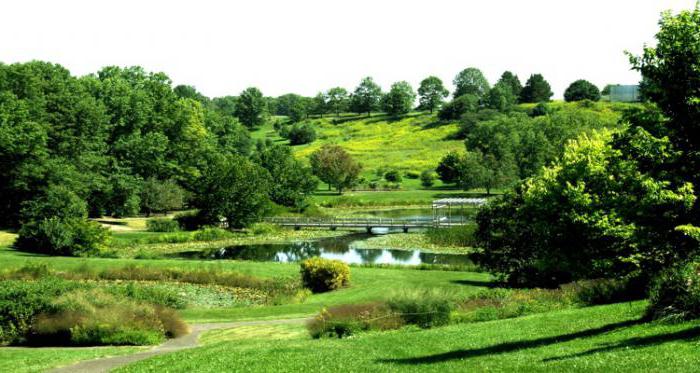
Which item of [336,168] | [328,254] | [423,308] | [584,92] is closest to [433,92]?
[584,92]

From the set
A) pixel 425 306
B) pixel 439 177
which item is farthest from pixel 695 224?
pixel 439 177

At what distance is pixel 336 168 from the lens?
376ft

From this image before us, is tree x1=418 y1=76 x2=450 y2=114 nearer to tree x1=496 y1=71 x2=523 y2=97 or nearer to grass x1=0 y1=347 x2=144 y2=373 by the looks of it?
tree x1=496 y1=71 x2=523 y2=97

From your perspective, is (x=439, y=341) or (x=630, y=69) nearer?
(x=630, y=69)

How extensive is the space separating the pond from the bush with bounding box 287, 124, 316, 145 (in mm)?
97781

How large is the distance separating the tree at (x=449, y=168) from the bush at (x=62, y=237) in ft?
244

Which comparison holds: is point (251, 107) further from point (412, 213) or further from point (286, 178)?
point (412, 213)

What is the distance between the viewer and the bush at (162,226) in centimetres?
7344

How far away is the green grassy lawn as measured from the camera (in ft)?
45.4

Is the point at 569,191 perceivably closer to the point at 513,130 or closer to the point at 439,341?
the point at 439,341

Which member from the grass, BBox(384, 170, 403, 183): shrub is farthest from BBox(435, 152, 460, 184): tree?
the grass

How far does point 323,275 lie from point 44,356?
62.9ft

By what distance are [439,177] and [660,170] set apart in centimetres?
10866

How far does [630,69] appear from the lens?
16.5 metres
